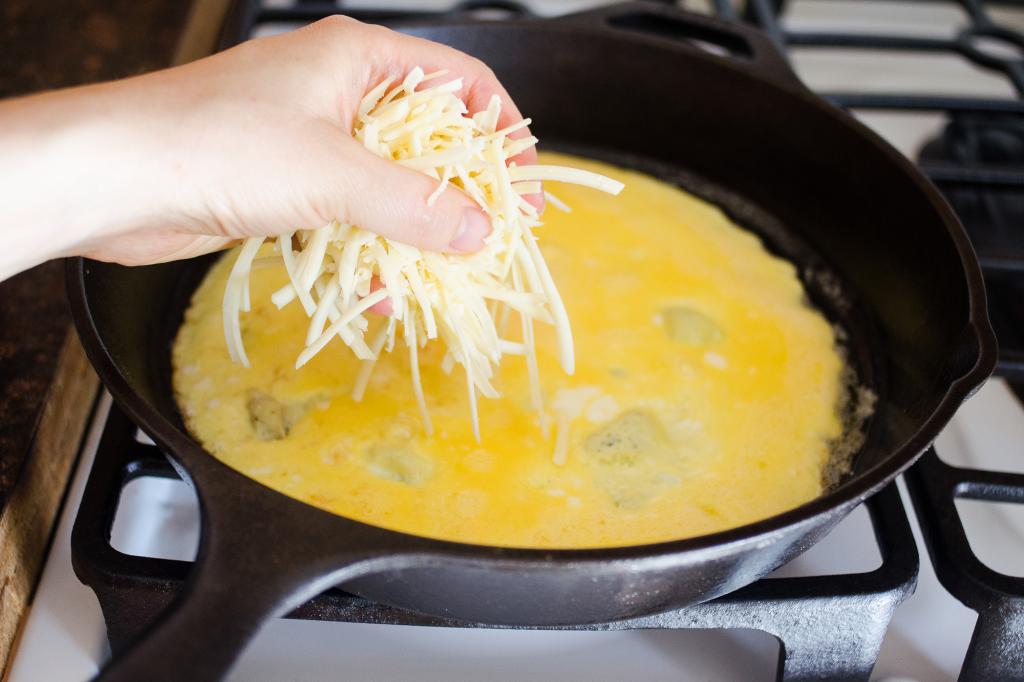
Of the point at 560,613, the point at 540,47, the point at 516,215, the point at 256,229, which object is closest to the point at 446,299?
the point at 516,215

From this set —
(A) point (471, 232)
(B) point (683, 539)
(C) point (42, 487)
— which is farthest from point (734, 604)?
(C) point (42, 487)

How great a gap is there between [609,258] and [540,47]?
1.27ft

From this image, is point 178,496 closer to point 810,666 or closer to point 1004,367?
point 810,666

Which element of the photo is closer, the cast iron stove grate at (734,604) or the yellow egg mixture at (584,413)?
the cast iron stove grate at (734,604)

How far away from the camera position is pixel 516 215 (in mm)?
1075

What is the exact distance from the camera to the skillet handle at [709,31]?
5.05 ft

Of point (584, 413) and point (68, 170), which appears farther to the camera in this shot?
point (584, 413)

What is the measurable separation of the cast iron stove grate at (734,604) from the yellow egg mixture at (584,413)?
10 cm

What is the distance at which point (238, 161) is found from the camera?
869mm

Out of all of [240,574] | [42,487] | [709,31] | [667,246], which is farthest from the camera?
[709,31]

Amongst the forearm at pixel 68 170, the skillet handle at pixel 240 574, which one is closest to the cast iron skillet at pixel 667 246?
the skillet handle at pixel 240 574

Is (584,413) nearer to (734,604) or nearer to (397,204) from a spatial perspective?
(734,604)

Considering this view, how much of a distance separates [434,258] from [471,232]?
0.07 meters

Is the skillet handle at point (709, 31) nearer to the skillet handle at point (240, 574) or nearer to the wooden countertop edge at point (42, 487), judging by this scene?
the wooden countertop edge at point (42, 487)
